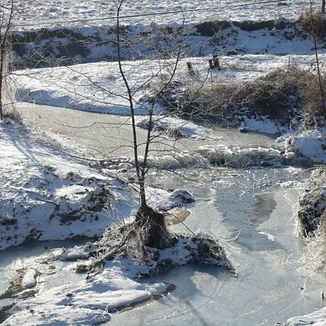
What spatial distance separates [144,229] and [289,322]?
4.06m

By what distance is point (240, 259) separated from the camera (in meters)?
14.4

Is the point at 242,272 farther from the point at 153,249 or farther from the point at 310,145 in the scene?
the point at 310,145

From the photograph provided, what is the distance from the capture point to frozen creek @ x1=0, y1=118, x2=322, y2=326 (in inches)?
487

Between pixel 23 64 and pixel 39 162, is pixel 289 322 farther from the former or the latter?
pixel 23 64

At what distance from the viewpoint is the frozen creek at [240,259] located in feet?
40.6

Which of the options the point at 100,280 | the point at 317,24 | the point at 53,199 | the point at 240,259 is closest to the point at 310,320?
the point at 240,259

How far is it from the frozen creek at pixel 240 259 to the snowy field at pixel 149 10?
52.3 ft

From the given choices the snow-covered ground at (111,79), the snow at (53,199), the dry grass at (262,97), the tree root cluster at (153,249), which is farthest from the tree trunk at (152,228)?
the snow-covered ground at (111,79)

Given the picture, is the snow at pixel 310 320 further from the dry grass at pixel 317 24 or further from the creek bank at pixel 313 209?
the dry grass at pixel 317 24

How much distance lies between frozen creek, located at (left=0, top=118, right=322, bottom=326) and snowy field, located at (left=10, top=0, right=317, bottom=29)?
52.3 ft

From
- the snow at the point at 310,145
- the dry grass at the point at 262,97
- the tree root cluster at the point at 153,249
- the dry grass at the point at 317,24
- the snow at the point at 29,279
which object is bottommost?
the snow at the point at 29,279

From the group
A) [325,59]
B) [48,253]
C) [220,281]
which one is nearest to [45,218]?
[48,253]

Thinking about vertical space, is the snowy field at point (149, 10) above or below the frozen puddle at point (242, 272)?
above

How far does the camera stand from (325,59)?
27.0m
